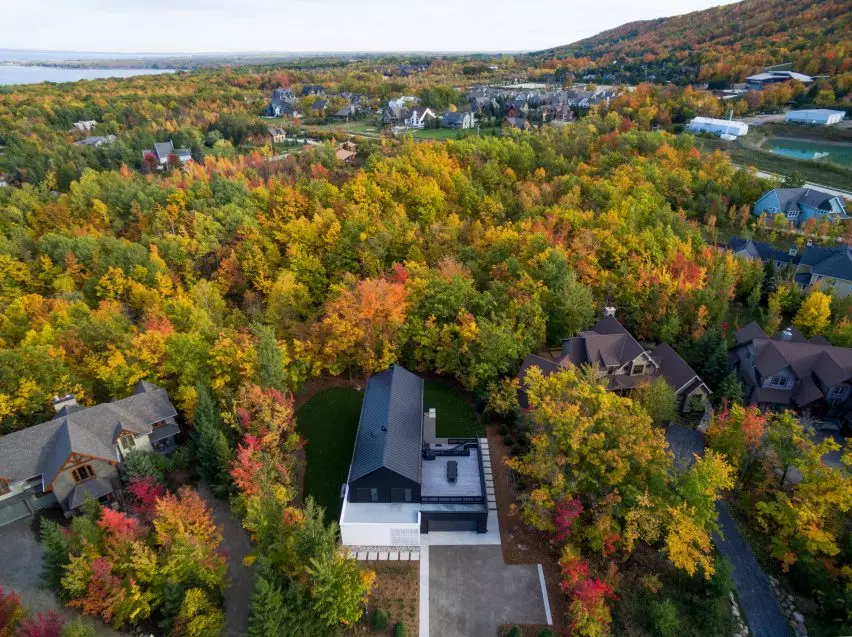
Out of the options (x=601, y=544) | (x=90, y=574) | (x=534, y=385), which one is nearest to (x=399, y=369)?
(x=534, y=385)

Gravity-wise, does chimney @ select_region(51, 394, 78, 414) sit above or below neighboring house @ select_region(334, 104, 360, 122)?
below

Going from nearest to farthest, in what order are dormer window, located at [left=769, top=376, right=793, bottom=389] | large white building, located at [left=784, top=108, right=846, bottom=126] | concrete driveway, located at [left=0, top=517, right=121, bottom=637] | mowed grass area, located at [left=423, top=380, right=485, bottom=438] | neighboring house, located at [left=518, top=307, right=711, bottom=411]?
concrete driveway, located at [left=0, top=517, right=121, bottom=637], mowed grass area, located at [left=423, top=380, right=485, bottom=438], dormer window, located at [left=769, top=376, right=793, bottom=389], neighboring house, located at [left=518, top=307, right=711, bottom=411], large white building, located at [left=784, top=108, right=846, bottom=126]

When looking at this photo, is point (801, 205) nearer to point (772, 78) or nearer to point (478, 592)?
point (478, 592)

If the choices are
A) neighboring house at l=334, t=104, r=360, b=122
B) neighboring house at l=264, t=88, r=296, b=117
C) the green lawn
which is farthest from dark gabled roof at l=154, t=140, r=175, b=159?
the green lawn

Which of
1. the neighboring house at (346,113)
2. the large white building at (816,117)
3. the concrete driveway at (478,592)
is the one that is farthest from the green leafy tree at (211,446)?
the large white building at (816,117)

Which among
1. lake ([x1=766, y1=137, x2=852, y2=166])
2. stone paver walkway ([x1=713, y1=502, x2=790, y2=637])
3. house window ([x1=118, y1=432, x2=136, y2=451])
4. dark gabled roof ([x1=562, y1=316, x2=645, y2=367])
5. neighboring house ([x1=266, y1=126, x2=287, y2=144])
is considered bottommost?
stone paver walkway ([x1=713, y1=502, x2=790, y2=637])

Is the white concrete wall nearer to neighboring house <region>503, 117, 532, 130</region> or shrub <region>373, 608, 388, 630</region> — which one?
shrub <region>373, 608, 388, 630</region>
